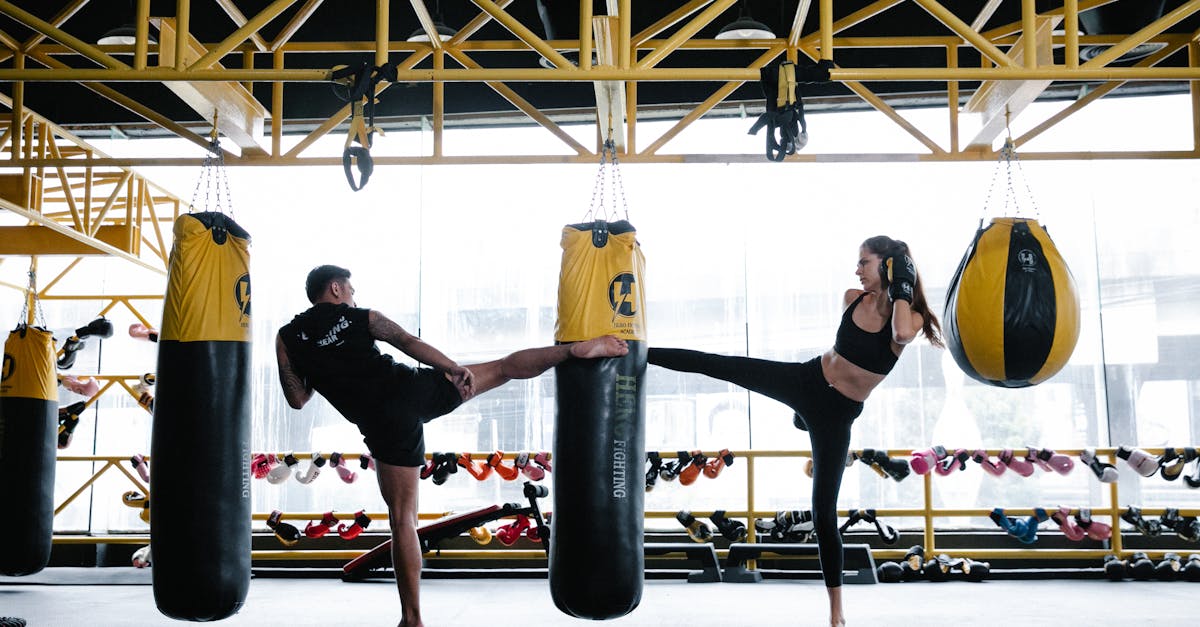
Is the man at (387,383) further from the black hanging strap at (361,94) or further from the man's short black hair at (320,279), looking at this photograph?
the black hanging strap at (361,94)

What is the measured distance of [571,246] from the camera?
4.07m

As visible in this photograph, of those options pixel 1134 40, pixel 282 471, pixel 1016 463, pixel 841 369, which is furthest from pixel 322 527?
pixel 1134 40

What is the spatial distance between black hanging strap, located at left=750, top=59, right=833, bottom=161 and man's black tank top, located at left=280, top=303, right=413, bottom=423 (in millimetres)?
1969

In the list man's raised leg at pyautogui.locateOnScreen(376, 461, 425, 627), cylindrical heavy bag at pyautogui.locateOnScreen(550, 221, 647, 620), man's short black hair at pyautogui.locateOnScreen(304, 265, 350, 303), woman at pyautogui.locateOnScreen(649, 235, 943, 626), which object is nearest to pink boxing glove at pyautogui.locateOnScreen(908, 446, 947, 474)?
woman at pyautogui.locateOnScreen(649, 235, 943, 626)

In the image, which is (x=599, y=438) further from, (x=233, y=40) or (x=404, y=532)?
(x=233, y=40)

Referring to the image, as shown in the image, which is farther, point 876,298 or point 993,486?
point 993,486

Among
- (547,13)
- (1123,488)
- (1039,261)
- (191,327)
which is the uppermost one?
(547,13)

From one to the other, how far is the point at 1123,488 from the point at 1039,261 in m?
5.23

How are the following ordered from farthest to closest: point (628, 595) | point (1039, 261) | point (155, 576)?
1. point (1039, 261)
2. point (155, 576)
3. point (628, 595)

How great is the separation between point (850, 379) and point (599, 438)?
4.75 ft

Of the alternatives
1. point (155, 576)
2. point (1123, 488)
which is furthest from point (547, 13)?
point (1123, 488)

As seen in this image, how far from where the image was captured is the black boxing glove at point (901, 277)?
427 centimetres

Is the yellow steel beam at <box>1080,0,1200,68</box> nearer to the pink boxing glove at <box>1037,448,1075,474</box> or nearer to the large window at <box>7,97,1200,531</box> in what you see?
the pink boxing glove at <box>1037,448,1075,474</box>

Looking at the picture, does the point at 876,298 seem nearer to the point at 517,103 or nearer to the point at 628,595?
the point at 628,595
